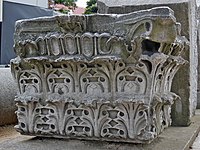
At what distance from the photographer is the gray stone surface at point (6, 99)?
3871mm

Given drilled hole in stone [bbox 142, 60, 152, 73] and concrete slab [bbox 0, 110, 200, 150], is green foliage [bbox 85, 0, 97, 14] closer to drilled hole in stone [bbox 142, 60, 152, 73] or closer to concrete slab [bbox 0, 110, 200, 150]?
concrete slab [bbox 0, 110, 200, 150]

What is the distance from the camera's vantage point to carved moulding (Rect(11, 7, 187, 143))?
206cm

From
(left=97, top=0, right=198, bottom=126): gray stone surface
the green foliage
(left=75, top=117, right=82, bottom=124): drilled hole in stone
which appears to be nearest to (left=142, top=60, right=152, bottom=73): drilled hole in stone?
(left=75, top=117, right=82, bottom=124): drilled hole in stone

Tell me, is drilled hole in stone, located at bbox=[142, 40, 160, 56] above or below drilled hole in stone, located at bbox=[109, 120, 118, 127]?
above

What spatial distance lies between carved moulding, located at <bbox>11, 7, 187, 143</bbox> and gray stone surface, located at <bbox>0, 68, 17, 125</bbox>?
1541 millimetres

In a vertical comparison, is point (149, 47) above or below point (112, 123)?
above

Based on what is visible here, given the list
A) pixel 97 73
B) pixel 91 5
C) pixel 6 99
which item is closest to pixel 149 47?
pixel 97 73

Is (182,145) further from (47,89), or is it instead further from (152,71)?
(47,89)

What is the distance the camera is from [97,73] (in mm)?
2168

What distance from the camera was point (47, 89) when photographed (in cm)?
233


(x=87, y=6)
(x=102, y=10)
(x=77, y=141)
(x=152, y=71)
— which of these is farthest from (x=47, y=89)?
(x=87, y=6)

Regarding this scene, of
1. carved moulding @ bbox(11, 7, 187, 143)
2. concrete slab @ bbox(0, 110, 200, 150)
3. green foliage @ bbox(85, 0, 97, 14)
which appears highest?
green foliage @ bbox(85, 0, 97, 14)

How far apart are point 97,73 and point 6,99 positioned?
6.54ft

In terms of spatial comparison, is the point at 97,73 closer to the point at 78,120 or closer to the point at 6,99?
the point at 78,120
